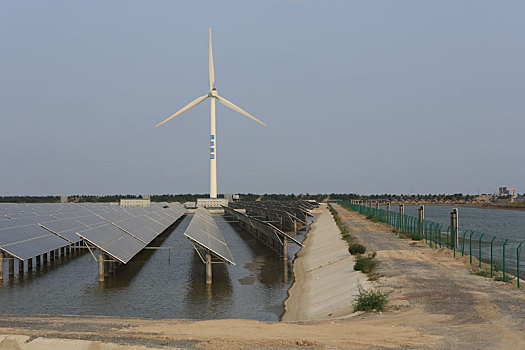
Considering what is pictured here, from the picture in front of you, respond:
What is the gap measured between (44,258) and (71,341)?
98.1 feet

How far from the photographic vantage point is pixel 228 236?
61.7 metres

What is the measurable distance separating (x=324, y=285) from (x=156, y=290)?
10201 mm

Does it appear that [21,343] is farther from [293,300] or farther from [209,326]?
[293,300]

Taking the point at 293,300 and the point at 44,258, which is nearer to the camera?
the point at 293,300

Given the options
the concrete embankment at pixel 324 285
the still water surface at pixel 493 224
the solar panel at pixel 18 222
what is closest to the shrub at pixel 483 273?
the concrete embankment at pixel 324 285

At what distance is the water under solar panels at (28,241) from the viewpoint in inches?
1209

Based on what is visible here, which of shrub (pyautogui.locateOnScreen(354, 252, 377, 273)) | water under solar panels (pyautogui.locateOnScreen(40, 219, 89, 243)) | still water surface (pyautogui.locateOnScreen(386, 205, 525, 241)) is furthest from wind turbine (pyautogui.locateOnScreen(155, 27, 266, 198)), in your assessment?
shrub (pyautogui.locateOnScreen(354, 252, 377, 273))

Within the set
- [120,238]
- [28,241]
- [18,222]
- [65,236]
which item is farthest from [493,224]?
[28,241]

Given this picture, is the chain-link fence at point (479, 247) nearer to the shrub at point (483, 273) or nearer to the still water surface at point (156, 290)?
the shrub at point (483, 273)

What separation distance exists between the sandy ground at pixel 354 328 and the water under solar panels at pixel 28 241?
12276 millimetres

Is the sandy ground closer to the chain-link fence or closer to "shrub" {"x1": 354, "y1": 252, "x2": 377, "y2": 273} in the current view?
the chain-link fence

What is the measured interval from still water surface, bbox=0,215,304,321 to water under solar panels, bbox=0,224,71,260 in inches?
72.3

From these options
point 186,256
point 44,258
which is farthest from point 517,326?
point 44,258

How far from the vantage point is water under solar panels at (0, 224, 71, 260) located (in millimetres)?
30716
